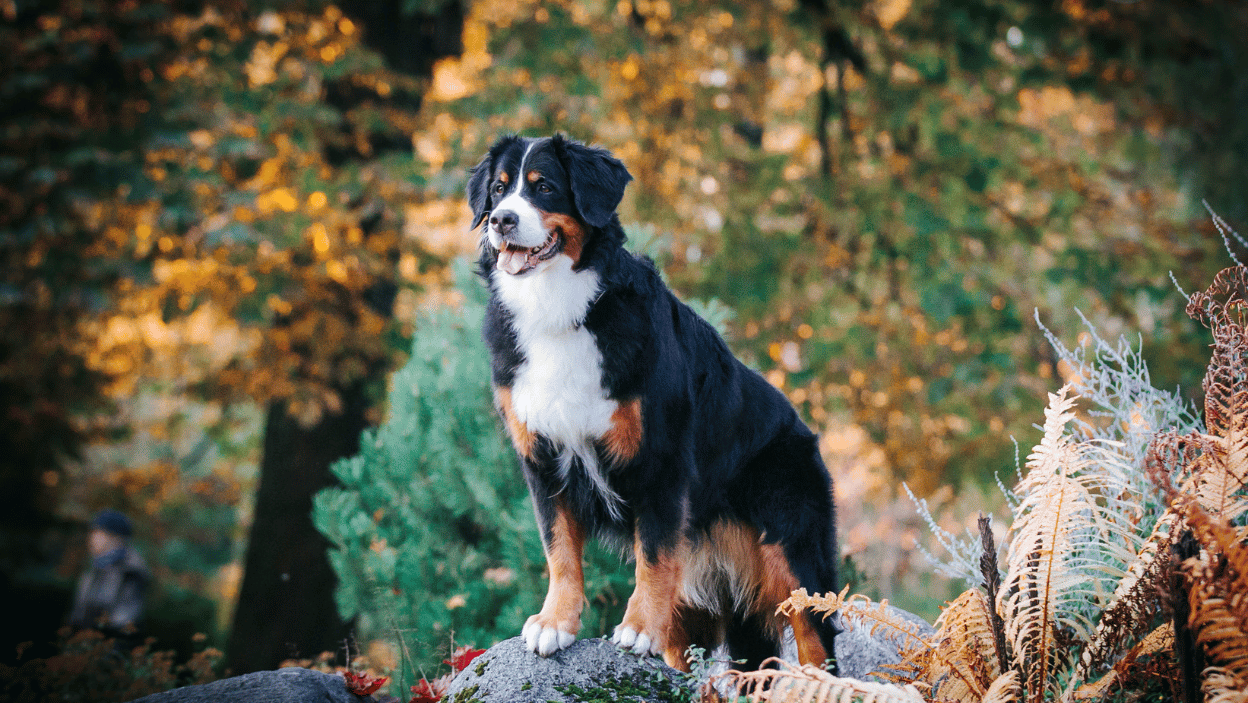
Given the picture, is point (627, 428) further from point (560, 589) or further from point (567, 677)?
point (567, 677)

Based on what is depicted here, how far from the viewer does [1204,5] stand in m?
7.10

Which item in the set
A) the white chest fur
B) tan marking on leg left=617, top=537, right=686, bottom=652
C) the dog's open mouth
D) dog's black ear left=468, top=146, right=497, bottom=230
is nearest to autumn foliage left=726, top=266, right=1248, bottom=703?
tan marking on leg left=617, top=537, right=686, bottom=652

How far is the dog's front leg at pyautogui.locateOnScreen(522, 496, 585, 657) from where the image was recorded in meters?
2.59

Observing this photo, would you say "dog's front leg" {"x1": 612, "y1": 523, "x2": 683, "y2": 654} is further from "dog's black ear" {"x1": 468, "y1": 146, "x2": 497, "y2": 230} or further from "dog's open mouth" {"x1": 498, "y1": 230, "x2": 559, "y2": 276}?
"dog's black ear" {"x1": 468, "y1": 146, "x2": 497, "y2": 230}

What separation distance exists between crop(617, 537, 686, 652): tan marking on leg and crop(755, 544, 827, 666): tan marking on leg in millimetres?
506

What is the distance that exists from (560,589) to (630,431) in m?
0.57

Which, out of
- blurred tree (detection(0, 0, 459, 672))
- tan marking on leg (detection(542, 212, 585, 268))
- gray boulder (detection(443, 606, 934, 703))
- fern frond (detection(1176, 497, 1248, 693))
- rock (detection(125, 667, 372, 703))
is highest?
blurred tree (detection(0, 0, 459, 672))

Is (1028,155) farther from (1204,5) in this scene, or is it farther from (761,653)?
(761,653)

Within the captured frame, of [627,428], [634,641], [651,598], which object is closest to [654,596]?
[651,598]

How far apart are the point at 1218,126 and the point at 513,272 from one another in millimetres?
8425

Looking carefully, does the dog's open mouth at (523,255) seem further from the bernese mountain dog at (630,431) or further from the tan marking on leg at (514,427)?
the tan marking on leg at (514,427)

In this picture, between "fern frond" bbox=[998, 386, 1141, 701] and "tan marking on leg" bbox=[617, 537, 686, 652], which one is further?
"tan marking on leg" bbox=[617, 537, 686, 652]

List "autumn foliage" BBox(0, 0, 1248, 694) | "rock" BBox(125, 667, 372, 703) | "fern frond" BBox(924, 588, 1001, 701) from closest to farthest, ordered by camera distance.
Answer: "fern frond" BBox(924, 588, 1001, 701)
"rock" BBox(125, 667, 372, 703)
"autumn foliage" BBox(0, 0, 1248, 694)

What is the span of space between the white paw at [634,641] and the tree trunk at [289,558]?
463 cm
